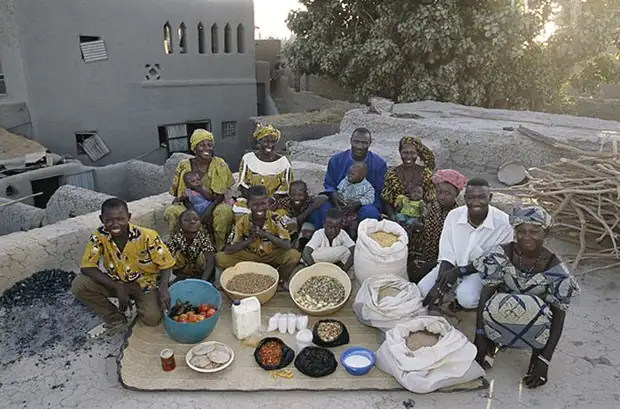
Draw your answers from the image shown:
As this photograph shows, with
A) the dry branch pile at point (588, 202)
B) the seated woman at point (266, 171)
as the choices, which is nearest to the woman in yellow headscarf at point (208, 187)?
the seated woman at point (266, 171)

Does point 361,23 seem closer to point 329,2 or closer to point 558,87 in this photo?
point 329,2

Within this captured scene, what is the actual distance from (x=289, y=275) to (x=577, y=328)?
235 centimetres

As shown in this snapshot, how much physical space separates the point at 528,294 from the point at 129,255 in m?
2.74

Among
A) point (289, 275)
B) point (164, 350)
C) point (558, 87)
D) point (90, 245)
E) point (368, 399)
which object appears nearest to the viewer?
point (368, 399)

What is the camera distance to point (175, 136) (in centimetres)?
1401

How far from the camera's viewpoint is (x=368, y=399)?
302 centimetres

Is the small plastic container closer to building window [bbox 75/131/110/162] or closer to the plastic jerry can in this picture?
the plastic jerry can

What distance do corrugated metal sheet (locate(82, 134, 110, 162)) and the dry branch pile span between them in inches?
419

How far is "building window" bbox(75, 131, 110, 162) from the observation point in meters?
12.3

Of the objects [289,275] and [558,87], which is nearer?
[289,275]

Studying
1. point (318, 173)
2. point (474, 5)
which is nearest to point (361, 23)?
point (474, 5)

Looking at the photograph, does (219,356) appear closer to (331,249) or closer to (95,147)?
(331,249)

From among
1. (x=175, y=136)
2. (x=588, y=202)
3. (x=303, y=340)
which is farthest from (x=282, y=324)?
(x=175, y=136)

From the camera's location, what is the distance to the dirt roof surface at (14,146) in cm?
973
